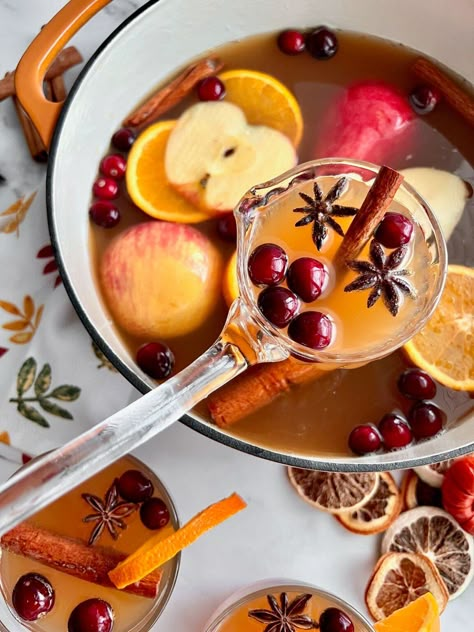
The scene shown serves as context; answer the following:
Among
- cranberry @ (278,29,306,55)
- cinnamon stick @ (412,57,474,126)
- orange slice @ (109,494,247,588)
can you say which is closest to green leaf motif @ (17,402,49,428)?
orange slice @ (109,494,247,588)

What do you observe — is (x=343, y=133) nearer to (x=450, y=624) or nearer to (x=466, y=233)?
(x=466, y=233)

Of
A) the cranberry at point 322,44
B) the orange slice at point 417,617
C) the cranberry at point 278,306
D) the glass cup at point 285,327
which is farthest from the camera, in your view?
the cranberry at point 322,44

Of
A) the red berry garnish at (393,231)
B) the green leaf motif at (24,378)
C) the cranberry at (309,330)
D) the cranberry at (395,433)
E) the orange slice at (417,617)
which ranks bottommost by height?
the orange slice at (417,617)

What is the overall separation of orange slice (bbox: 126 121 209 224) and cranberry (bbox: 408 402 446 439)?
490 millimetres

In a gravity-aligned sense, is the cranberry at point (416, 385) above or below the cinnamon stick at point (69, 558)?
above

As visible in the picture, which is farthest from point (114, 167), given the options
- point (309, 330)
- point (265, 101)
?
point (309, 330)

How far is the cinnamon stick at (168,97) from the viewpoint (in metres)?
1.45

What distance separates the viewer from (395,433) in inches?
51.0

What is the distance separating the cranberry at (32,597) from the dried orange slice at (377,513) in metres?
0.50

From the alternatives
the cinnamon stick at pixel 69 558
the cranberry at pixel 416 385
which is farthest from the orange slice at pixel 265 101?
the cinnamon stick at pixel 69 558

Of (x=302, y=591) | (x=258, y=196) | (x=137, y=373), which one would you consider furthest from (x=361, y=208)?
(x=302, y=591)

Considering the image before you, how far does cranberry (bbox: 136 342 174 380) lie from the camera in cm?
130

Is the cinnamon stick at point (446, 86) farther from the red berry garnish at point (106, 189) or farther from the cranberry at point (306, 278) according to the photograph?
the red berry garnish at point (106, 189)

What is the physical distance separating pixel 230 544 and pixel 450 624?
0.39 metres
